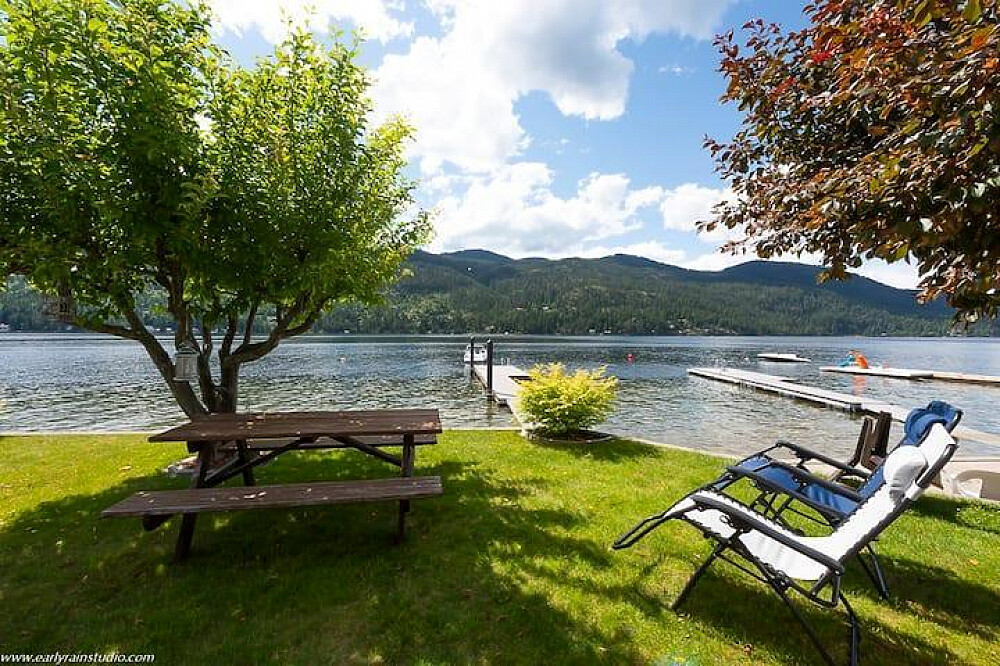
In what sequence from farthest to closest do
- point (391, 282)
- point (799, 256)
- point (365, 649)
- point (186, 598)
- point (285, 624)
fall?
point (391, 282)
point (799, 256)
point (186, 598)
point (285, 624)
point (365, 649)

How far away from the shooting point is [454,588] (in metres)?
3.76

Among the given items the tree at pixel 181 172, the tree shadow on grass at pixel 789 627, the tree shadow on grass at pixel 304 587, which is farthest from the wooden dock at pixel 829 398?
the tree at pixel 181 172

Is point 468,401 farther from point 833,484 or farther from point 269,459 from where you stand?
point 833,484

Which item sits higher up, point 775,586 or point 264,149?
point 264,149

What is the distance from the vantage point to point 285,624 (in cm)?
331

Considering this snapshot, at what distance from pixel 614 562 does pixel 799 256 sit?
344 centimetres

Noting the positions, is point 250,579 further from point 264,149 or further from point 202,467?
point 264,149

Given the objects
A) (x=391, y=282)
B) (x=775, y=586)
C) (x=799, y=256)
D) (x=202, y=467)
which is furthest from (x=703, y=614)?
(x=391, y=282)

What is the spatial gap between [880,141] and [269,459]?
21.4 ft

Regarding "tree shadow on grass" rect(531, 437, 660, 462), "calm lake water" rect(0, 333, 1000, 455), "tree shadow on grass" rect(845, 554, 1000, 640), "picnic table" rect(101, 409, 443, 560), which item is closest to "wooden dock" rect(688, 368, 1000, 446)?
"calm lake water" rect(0, 333, 1000, 455)

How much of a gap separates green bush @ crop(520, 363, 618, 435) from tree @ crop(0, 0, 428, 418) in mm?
3752

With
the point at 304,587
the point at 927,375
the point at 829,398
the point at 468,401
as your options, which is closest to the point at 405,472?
the point at 304,587

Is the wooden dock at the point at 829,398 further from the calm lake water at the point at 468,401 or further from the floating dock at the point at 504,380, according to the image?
the floating dock at the point at 504,380

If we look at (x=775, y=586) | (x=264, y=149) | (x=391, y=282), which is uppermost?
(x=264, y=149)
